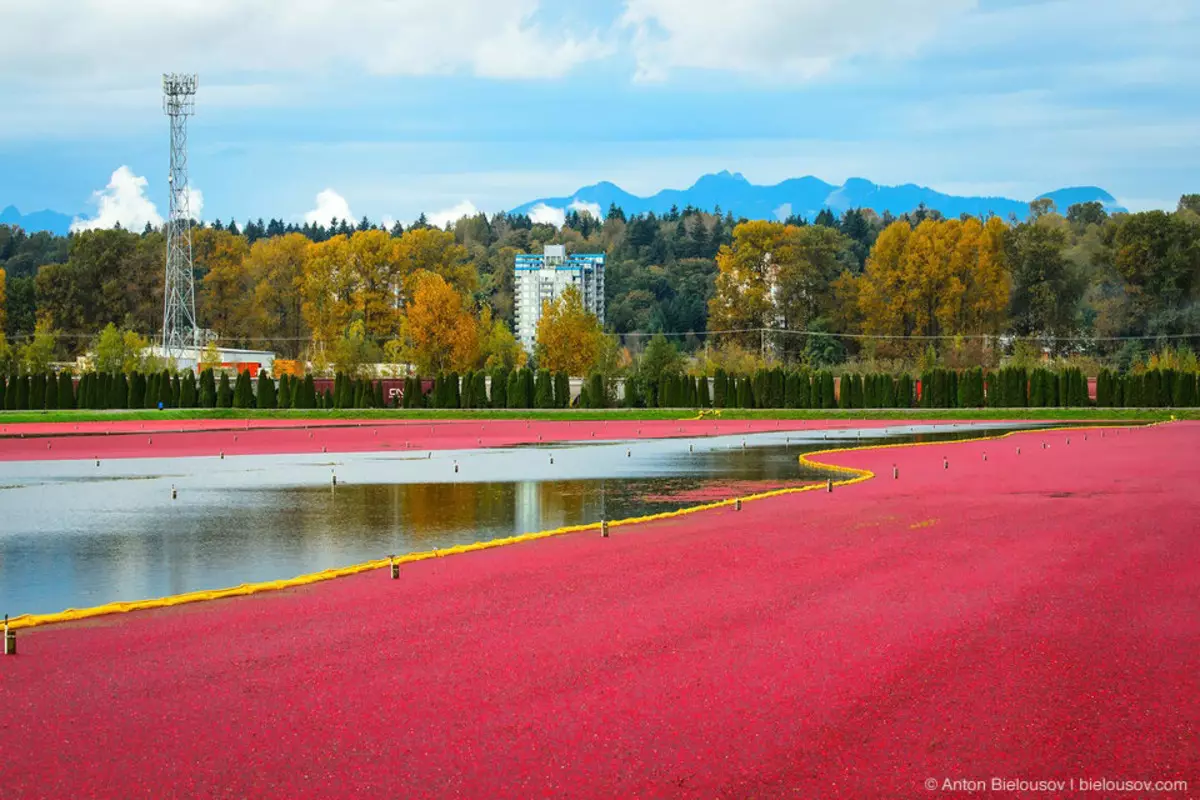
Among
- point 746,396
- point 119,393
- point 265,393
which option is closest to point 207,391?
point 265,393

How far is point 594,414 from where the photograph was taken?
60.0m

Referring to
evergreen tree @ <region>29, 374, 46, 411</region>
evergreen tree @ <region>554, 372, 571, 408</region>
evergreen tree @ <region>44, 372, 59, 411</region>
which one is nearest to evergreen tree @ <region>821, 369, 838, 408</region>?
evergreen tree @ <region>554, 372, 571, 408</region>

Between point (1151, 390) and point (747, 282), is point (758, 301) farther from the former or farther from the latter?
point (1151, 390)

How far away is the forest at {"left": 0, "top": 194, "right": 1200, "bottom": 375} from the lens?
80250mm

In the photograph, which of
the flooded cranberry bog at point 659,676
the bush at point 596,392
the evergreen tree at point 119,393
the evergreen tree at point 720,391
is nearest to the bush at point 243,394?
the evergreen tree at point 119,393

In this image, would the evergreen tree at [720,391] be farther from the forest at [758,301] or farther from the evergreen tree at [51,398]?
the evergreen tree at [51,398]

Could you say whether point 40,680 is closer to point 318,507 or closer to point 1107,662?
point 1107,662

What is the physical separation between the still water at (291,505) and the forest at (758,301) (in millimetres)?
43284

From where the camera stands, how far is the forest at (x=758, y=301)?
263ft

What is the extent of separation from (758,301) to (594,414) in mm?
36516

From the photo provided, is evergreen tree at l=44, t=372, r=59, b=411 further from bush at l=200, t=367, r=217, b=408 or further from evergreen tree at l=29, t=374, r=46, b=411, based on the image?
bush at l=200, t=367, r=217, b=408

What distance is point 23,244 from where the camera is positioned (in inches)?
6260

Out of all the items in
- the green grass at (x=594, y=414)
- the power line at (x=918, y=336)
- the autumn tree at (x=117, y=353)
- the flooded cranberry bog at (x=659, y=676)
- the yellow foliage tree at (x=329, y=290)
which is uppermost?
the yellow foliage tree at (x=329, y=290)

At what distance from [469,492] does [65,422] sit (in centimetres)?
3793
